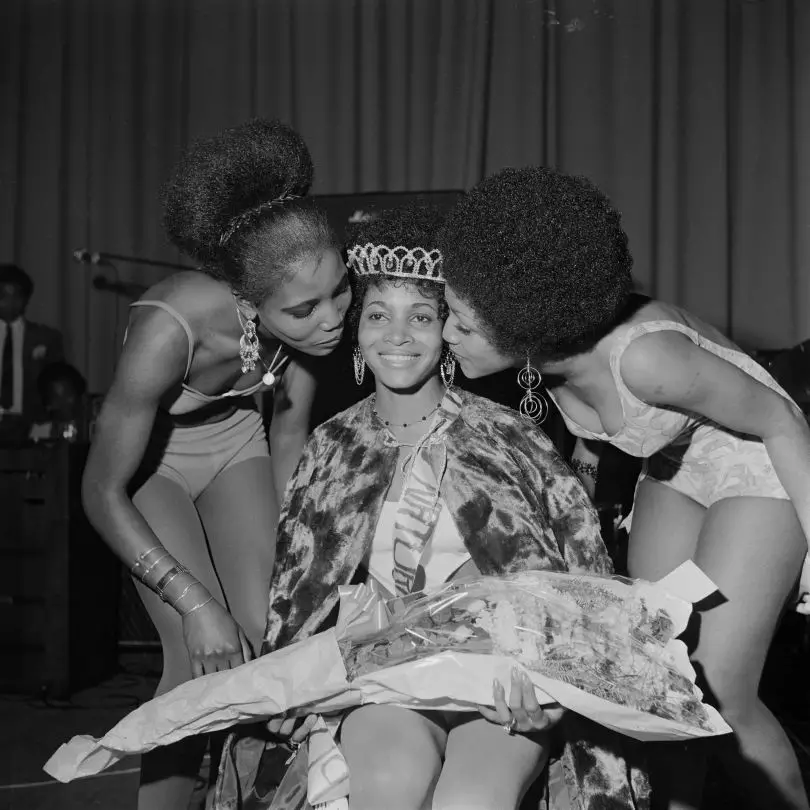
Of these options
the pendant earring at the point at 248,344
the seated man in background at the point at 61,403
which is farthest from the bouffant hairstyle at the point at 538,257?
the seated man in background at the point at 61,403

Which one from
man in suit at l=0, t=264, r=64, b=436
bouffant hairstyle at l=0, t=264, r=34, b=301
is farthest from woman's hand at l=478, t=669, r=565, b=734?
bouffant hairstyle at l=0, t=264, r=34, b=301

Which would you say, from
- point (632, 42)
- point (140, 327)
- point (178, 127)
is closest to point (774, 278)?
point (632, 42)

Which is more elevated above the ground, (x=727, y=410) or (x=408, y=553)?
(x=727, y=410)

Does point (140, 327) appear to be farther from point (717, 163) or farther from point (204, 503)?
point (717, 163)

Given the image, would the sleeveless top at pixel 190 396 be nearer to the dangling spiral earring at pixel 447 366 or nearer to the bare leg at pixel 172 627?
the bare leg at pixel 172 627

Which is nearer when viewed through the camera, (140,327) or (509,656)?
(509,656)

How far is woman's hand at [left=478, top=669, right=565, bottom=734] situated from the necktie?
12.5 ft

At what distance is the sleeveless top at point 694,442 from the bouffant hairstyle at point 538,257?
0.35 ft

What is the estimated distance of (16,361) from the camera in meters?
4.82

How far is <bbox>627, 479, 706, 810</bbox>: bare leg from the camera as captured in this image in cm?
198

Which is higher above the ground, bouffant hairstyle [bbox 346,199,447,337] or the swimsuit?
bouffant hairstyle [bbox 346,199,447,337]

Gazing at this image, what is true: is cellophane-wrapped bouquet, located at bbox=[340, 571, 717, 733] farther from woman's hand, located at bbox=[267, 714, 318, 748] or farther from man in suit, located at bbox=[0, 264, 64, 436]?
man in suit, located at bbox=[0, 264, 64, 436]

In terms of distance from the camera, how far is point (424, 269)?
6.70 feet

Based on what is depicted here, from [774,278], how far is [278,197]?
11.5 ft
